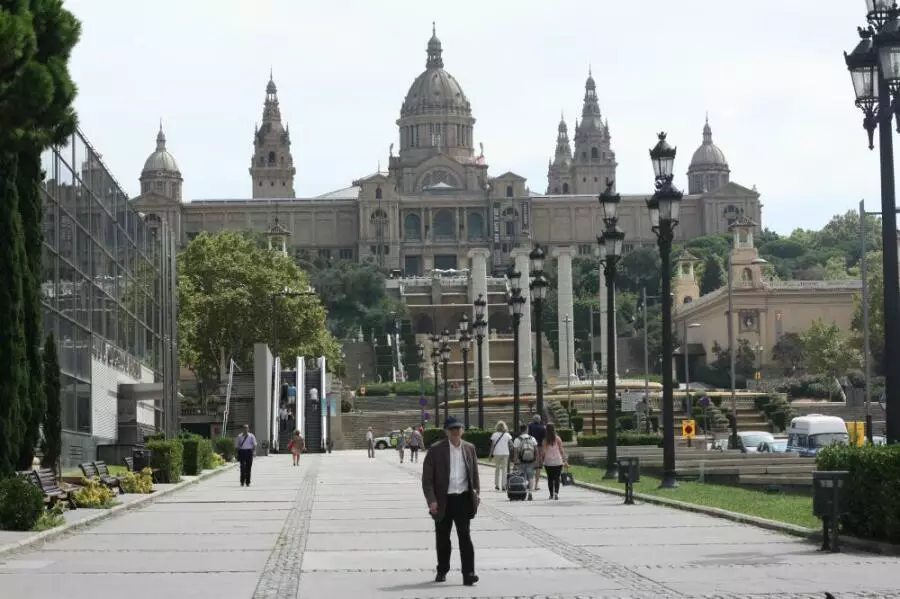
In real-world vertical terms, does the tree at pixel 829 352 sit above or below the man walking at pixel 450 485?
above

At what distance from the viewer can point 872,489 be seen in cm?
1564

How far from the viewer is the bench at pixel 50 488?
21.5 m

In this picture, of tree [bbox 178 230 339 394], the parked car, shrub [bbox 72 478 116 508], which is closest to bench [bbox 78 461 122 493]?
shrub [bbox 72 478 116 508]

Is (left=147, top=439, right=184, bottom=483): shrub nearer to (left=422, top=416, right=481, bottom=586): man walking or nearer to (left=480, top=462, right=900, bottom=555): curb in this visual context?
(left=480, top=462, right=900, bottom=555): curb

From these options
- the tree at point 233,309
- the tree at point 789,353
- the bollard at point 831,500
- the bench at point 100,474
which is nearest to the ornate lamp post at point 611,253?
the bench at point 100,474

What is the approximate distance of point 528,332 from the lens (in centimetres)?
10638

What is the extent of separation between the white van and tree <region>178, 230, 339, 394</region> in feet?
124

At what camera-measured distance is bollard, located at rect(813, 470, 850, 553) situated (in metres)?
15.8

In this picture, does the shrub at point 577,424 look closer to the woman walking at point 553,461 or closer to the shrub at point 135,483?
the shrub at point 135,483

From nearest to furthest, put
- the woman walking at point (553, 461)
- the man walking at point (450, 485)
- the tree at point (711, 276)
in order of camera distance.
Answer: the man walking at point (450, 485)
the woman walking at point (553, 461)
the tree at point (711, 276)

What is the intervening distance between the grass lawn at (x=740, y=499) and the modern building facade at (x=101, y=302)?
Answer: 33.9ft

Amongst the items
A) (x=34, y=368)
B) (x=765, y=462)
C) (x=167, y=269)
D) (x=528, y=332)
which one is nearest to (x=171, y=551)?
(x=34, y=368)

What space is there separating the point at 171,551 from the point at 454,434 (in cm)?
389

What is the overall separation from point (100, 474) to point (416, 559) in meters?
12.5
